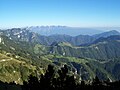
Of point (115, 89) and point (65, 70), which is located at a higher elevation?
point (65, 70)

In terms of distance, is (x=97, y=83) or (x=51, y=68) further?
(x=97, y=83)

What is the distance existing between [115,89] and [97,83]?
11.1 metres

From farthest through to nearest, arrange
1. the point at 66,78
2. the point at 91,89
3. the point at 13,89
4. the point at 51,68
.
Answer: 1. the point at 13,89
2. the point at 91,89
3. the point at 66,78
4. the point at 51,68

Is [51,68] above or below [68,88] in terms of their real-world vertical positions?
above

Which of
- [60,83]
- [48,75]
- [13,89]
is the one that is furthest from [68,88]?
[13,89]

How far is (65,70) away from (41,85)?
9.42m

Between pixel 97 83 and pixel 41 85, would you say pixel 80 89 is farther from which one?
pixel 41 85

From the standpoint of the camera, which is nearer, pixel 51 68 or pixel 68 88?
pixel 51 68

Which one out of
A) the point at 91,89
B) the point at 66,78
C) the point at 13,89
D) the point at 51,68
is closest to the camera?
the point at 51,68

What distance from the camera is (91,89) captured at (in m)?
106

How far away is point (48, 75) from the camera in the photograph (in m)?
86.2

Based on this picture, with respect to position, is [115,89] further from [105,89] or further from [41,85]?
[41,85]

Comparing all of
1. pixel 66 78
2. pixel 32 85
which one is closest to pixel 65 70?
pixel 66 78

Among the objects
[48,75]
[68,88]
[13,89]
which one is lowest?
[13,89]
